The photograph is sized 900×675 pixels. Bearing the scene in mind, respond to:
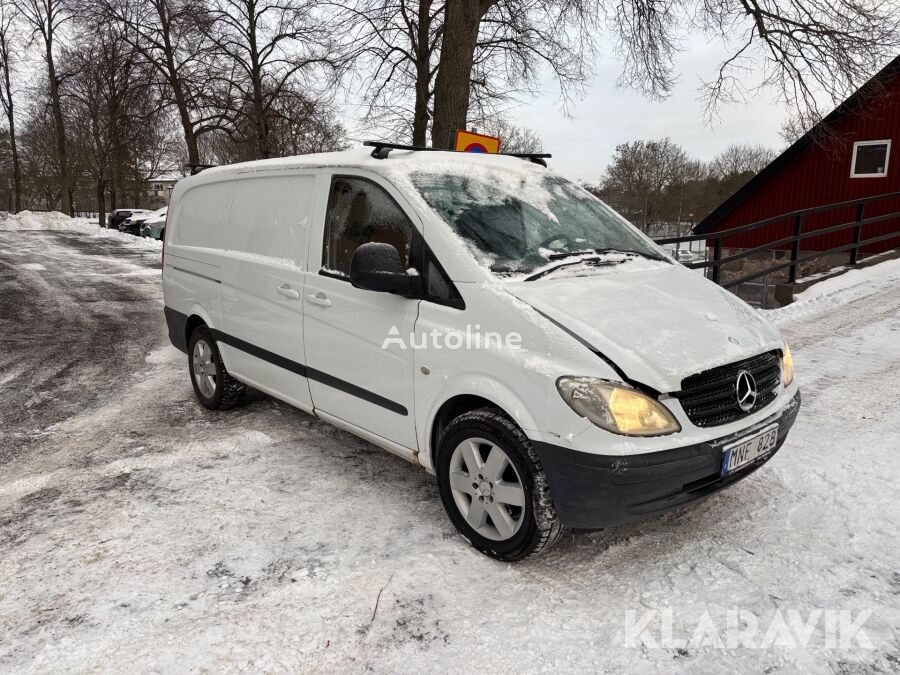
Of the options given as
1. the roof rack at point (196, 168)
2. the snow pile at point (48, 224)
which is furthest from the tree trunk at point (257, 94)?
the roof rack at point (196, 168)

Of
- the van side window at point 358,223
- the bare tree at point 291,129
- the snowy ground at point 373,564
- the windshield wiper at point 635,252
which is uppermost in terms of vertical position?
the bare tree at point 291,129

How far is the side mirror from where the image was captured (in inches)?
118

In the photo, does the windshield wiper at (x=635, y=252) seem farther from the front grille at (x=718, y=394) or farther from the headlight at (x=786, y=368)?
the front grille at (x=718, y=394)

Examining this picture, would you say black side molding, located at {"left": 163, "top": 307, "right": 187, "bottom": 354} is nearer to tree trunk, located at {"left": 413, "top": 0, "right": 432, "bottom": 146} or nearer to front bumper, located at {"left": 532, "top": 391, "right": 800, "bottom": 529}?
front bumper, located at {"left": 532, "top": 391, "right": 800, "bottom": 529}

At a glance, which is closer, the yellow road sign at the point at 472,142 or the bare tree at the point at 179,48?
the yellow road sign at the point at 472,142

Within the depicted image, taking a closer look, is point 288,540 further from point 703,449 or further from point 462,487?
point 703,449

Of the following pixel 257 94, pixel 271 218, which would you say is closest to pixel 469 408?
pixel 271 218

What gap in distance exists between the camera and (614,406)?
2.53 metres

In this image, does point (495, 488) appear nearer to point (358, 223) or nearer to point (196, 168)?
point (358, 223)

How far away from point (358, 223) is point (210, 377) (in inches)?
88.4

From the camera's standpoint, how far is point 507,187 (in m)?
3.65

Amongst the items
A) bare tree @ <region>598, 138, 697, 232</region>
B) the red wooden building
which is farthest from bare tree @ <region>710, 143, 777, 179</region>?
the red wooden building
